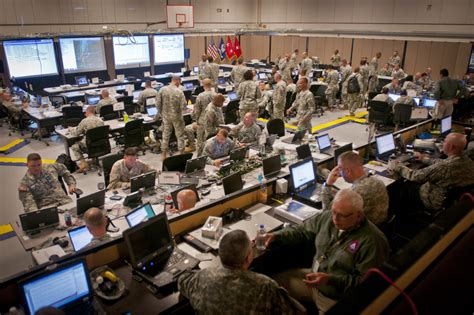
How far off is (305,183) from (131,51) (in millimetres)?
13028

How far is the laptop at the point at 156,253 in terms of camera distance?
3100 millimetres

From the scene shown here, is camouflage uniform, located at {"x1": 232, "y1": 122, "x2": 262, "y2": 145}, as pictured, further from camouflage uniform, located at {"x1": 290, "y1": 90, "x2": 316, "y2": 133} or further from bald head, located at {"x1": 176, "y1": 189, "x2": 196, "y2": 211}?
bald head, located at {"x1": 176, "y1": 189, "x2": 196, "y2": 211}

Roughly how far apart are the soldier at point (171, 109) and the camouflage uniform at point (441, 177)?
5.07 metres

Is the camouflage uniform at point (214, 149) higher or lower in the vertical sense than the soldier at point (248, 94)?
lower

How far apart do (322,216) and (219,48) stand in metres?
18.0

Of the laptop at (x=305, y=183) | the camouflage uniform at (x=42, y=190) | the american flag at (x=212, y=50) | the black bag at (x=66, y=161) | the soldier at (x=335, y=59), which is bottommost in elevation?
the black bag at (x=66, y=161)

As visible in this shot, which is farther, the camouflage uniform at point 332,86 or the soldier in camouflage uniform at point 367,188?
the camouflage uniform at point 332,86

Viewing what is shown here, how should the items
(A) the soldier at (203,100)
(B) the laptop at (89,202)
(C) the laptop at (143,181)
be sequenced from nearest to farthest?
(B) the laptop at (89,202), (C) the laptop at (143,181), (A) the soldier at (203,100)

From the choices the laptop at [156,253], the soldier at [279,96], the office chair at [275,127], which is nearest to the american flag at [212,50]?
the soldier at [279,96]

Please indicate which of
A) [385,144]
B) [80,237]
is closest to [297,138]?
[385,144]

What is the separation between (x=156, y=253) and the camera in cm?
327

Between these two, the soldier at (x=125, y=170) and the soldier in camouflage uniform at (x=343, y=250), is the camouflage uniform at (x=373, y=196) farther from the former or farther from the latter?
the soldier at (x=125, y=170)

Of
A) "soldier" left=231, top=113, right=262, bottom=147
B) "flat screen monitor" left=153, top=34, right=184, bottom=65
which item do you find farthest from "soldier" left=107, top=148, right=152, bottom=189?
"flat screen monitor" left=153, top=34, right=184, bottom=65

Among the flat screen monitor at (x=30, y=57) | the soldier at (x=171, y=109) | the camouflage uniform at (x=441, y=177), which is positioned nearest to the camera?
the camouflage uniform at (x=441, y=177)
